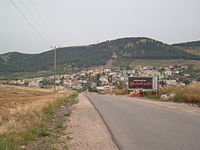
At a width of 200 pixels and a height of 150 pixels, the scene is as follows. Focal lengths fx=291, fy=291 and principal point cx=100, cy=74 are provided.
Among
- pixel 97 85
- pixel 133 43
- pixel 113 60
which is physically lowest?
pixel 97 85

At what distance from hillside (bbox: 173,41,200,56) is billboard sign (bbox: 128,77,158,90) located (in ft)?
302

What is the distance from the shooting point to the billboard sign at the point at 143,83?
49156 millimetres

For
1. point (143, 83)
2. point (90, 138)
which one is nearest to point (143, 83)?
point (143, 83)

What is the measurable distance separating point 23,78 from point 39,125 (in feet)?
353

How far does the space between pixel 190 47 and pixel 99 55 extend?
48.7 m

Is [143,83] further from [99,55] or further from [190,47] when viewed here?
[99,55]

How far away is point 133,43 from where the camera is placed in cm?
17288

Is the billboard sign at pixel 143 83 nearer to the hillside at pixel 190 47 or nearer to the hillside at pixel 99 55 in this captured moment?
the hillside at pixel 99 55

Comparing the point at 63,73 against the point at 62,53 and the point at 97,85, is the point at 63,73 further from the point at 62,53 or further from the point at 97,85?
the point at 62,53

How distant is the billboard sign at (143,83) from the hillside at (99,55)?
267 ft

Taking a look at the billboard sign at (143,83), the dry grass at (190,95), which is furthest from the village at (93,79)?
the dry grass at (190,95)

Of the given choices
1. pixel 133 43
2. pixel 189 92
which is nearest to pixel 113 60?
pixel 133 43

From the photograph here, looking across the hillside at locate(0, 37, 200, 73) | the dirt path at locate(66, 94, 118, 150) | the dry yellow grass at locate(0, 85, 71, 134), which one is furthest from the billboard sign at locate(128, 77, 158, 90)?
the hillside at locate(0, 37, 200, 73)

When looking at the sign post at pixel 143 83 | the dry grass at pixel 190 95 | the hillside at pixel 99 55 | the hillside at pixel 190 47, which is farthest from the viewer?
the hillside at pixel 190 47
